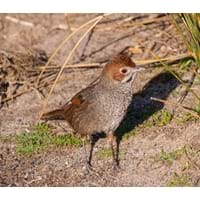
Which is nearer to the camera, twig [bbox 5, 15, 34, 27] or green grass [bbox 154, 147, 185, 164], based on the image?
green grass [bbox 154, 147, 185, 164]

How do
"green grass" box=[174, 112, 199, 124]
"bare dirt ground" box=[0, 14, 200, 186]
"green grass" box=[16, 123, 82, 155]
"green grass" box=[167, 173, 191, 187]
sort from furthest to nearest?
"green grass" box=[174, 112, 199, 124], "green grass" box=[16, 123, 82, 155], "bare dirt ground" box=[0, 14, 200, 186], "green grass" box=[167, 173, 191, 187]

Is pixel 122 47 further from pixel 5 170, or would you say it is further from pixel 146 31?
pixel 5 170

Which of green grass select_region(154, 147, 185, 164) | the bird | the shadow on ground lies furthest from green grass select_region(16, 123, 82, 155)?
green grass select_region(154, 147, 185, 164)

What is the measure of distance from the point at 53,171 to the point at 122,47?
8.98ft

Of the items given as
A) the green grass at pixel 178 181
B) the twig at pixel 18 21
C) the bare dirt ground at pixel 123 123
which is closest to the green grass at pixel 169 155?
the bare dirt ground at pixel 123 123

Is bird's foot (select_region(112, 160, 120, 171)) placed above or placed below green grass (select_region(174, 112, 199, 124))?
below

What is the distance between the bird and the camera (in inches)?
266

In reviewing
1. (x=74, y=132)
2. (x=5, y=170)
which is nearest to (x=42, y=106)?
(x=74, y=132)

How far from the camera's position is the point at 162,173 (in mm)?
6664

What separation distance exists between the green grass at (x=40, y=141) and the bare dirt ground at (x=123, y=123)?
66mm

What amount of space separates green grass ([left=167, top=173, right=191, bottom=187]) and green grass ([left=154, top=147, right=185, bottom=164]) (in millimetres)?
246

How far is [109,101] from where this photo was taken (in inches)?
268

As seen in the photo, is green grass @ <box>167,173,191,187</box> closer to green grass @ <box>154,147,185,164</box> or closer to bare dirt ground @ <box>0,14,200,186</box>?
bare dirt ground @ <box>0,14,200,186</box>

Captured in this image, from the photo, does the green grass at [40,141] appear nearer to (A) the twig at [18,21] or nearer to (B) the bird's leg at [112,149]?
(B) the bird's leg at [112,149]
